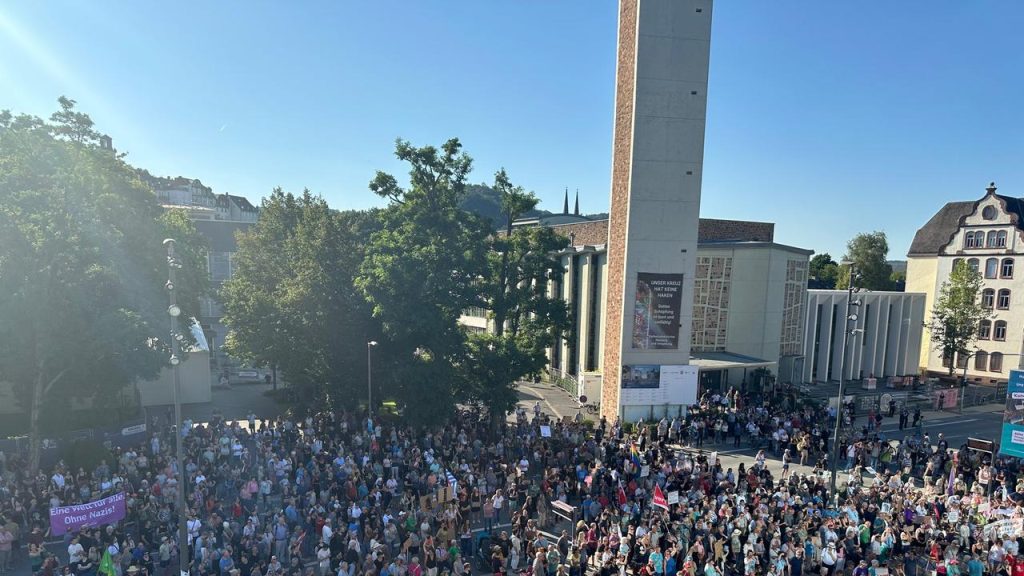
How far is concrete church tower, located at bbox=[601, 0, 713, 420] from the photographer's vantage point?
29.0 meters

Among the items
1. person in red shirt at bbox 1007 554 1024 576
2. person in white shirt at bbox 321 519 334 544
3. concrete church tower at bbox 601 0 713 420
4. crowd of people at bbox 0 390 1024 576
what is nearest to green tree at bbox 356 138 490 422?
crowd of people at bbox 0 390 1024 576

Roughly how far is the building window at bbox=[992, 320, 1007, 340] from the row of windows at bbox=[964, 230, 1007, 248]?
632 cm

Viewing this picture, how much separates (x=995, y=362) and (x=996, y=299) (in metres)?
5.22

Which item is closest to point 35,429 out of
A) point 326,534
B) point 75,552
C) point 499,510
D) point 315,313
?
point 75,552

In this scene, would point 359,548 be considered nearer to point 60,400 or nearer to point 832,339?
point 60,400

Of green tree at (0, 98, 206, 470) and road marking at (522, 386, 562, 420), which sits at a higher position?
green tree at (0, 98, 206, 470)

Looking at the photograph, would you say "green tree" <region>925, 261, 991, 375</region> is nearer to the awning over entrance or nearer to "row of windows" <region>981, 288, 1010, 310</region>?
"row of windows" <region>981, 288, 1010, 310</region>

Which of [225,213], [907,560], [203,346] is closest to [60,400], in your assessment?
[203,346]

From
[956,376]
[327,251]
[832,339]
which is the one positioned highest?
[327,251]

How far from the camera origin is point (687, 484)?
63.1 ft

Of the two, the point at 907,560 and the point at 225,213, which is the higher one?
the point at 225,213

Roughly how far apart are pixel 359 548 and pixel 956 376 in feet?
178

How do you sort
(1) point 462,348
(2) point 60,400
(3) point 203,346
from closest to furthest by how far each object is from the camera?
(2) point 60,400 → (1) point 462,348 → (3) point 203,346

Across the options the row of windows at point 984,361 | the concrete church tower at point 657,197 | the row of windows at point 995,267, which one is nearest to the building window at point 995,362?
the row of windows at point 984,361
